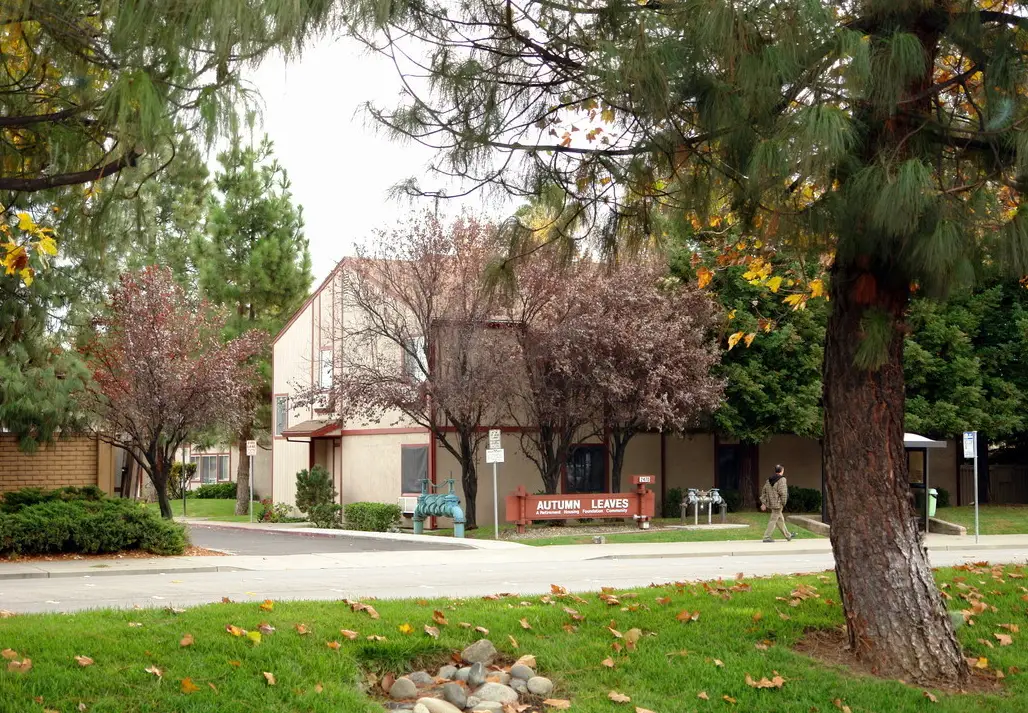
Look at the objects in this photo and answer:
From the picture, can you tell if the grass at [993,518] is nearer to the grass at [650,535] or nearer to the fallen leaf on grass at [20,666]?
the grass at [650,535]

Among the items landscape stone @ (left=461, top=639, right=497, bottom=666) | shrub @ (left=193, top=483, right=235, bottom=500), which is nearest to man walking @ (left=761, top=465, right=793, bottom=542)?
landscape stone @ (left=461, top=639, right=497, bottom=666)

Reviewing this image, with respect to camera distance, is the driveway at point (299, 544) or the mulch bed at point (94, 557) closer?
the mulch bed at point (94, 557)

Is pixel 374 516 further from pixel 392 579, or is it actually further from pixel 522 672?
pixel 522 672

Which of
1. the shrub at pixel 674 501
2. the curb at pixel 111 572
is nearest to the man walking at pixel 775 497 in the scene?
the shrub at pixel 674 501

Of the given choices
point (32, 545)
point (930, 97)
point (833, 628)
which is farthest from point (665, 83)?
point (32, 545)

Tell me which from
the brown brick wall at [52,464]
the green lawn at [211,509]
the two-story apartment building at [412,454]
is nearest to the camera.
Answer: the brown brick wall at [52,464]

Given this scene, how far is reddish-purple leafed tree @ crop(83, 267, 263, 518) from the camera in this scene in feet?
85.0

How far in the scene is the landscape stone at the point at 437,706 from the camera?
299 inches

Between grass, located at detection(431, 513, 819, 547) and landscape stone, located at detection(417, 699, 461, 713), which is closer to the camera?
landscape stone, located at detection(417, 699, 461, 713)

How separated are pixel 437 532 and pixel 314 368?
29.7ft

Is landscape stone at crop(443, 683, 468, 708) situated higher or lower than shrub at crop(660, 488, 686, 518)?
higher

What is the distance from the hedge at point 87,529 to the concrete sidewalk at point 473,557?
0.75 metres

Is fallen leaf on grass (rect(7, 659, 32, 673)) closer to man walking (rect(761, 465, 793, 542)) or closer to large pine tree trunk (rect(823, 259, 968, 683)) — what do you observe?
Answer: large pine tree trunk (rect(823, 259, 968, 683))

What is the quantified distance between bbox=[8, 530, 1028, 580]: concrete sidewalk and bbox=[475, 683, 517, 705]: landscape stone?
11.6 meters
